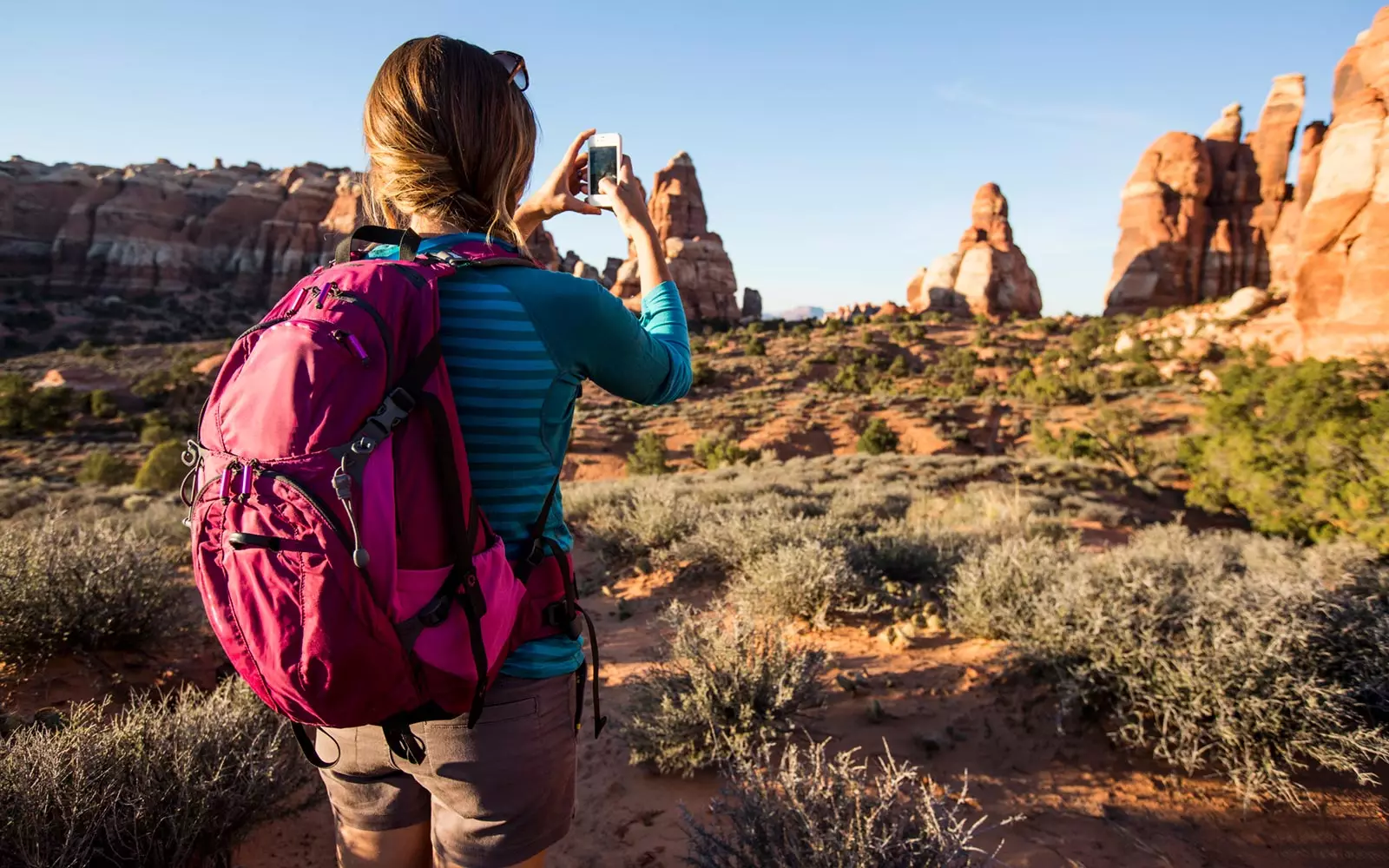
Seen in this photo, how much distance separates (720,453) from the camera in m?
19.6

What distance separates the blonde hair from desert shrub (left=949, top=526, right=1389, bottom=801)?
3.33 meters

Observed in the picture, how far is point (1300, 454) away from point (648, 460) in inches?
527

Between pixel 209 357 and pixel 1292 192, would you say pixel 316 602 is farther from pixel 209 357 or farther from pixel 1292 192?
pixel 1292 192

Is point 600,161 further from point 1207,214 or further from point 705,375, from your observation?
point 1207,214

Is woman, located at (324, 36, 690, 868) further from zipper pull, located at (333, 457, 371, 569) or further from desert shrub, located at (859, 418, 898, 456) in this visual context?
desert shrub, located at (859, 418, 898, 456)

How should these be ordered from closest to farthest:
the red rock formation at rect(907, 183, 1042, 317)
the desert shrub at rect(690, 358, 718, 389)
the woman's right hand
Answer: the woman's right hand
the desert shrub at rect(690, 358, 718, 389)
the red rock formation at rect(907, 183, 1042, 317)

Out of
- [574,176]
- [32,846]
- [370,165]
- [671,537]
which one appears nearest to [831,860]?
[574,176]

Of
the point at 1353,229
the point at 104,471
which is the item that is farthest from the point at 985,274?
the point at 104,471

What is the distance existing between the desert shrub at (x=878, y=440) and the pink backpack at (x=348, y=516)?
65.3 feet

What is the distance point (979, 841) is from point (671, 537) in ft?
13.8

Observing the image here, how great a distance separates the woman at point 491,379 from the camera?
3.80ft

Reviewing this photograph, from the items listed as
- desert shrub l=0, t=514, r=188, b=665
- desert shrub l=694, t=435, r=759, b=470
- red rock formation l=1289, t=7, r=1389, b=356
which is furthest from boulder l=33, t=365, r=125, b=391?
red rock formation l=1289, t=7, r=1389, b=356

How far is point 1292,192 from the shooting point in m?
48.2

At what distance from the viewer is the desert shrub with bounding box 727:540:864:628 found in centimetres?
461
